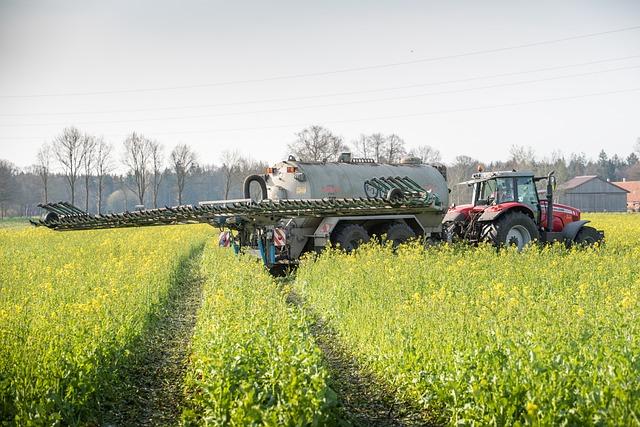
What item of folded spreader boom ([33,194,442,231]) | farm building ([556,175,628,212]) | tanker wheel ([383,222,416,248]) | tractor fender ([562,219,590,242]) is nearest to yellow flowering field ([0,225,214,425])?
folded spreader boom ([33,194,442,231])

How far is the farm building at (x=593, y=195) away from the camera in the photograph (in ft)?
275

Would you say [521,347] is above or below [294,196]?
below

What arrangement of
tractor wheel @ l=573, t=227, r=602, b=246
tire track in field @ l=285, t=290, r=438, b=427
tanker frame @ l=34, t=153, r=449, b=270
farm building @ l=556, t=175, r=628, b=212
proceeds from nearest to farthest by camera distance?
tire track in field @ l=285, t=290, r=438, b=427, tanker frame @ l=34, t=153, r=449, b=270, tractor wheel @ l=573, t=227, r=602, b=246, farm building @ l=556, t=175, r=628, b=212

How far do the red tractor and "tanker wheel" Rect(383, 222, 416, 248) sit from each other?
1.48 meters

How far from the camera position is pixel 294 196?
1648 cm

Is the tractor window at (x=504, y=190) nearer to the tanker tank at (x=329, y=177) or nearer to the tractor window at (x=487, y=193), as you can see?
the tractor window at (x=487, y=193)

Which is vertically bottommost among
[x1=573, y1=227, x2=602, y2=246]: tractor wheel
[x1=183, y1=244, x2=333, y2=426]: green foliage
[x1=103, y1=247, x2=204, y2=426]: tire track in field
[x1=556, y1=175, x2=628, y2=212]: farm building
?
[x1=103, y1=247, x2=204, y2=426]: tire track in field

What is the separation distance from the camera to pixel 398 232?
633 inches

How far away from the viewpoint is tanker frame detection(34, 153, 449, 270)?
1238cm

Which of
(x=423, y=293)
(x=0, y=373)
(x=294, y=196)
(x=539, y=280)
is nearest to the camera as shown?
(x=0, y=373)

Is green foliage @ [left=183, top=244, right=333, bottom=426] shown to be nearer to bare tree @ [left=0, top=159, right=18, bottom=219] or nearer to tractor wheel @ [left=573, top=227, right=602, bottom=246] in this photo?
tractor wheel @ [left=573, top=227, right=602, bottom=246]

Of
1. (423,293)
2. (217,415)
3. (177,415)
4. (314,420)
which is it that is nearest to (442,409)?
(314,420)

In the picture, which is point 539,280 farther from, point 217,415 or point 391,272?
point 217,415

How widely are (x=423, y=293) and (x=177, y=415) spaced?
436 centimetres
